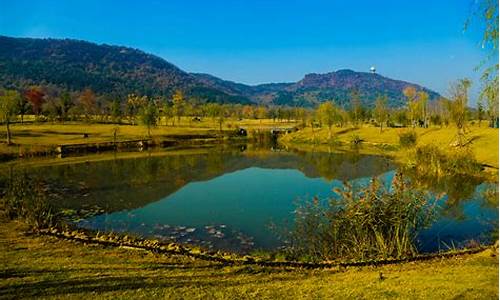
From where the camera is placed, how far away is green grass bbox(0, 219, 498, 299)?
33.3 feet

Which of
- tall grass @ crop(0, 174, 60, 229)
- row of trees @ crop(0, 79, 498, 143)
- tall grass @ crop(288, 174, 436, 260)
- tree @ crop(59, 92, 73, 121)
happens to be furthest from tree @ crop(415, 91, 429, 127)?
tall grass @ crop(0, 174, 60, 229)

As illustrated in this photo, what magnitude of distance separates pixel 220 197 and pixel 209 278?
2291cm

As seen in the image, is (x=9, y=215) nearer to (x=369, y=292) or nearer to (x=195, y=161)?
(x=369, y=292)

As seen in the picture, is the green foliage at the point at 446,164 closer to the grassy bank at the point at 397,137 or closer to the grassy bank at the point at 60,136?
the grassy bank at the point at 397,137

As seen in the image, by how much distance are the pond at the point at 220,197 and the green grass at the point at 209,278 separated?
650cm

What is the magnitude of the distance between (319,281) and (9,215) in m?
17.1

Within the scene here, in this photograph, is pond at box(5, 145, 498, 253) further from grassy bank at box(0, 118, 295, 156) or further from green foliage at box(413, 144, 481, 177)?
grassy bank at box(0, 118, 295, 156)

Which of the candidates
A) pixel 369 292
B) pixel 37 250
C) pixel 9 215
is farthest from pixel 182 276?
pixel 9 215

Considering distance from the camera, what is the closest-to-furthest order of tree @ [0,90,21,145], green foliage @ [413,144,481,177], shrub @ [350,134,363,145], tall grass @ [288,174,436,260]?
1. tall grass @ [288,174,436,260]
2. green foliage @ [413,144,481,177]
3. tree @ [0,90,21,145]
4. shrub @ [350,134,363,145]

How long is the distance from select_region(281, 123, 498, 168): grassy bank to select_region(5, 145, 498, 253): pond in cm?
1139

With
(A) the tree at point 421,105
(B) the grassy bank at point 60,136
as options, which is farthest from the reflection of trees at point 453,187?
(A) the tree at point 421,105

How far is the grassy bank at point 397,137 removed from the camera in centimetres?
5512

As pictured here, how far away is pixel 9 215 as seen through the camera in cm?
2141

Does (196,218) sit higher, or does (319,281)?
(319,281)
